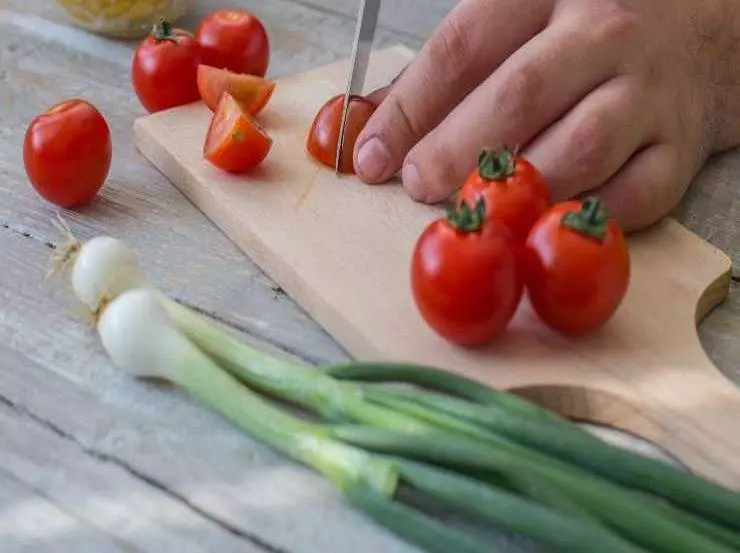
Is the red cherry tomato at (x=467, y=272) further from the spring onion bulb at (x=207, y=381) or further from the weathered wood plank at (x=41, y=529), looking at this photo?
the weathered wood plank at (x=41, y=529)

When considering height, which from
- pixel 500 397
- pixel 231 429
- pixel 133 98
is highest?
pixel 500 397

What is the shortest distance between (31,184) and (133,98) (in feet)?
0.85

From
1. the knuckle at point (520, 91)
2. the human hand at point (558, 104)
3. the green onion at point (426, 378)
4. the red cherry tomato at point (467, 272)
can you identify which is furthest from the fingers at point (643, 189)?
the green onion at point (426, 378)

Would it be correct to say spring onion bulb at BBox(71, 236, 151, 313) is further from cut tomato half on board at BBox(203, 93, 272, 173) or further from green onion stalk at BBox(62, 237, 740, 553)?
cut tomato half on board at BBox(203, 93, 272, 173)

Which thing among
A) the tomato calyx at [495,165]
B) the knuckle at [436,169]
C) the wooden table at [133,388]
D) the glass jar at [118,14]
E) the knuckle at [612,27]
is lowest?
the glass jar at [118,14]

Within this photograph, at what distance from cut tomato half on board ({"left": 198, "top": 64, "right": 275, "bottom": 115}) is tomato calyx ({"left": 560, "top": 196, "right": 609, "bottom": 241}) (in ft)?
1.68

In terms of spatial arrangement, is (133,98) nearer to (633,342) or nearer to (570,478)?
(633,342)

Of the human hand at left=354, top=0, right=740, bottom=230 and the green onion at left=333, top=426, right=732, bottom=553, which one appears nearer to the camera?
the green onion at left=333, top=426, right=732, bottom=553

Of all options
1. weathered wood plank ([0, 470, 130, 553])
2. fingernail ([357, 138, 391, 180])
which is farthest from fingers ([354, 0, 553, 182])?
weathered wood plank ([0, 470, 130, 553])

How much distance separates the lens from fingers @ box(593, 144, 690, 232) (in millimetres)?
1250

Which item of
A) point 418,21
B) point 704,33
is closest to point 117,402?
point 704,33

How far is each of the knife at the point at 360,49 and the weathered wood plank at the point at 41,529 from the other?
1.82 feet

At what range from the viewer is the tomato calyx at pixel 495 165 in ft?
3.76

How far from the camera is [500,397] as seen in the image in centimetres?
97
